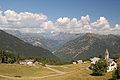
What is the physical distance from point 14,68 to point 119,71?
96.7 m

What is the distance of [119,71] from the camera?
112250 mm

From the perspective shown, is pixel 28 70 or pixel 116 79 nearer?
pixel 116 79

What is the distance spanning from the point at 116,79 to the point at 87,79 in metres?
14.7

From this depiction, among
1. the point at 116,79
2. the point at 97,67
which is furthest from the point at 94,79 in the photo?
the point at 97,67

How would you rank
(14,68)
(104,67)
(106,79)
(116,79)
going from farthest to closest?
(14,68) → (104,67) → (106,79) → (116,79)

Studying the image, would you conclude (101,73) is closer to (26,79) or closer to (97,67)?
(97,67)

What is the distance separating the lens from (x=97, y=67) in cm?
14225

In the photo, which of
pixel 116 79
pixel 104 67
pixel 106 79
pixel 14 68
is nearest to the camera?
pixel 116 79

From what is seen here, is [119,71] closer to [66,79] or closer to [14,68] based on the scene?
[66,79]

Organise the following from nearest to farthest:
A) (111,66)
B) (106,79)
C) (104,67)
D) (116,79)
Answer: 1. (116,79)
2. (106,79)
3. (104,67)
4. (111,66)

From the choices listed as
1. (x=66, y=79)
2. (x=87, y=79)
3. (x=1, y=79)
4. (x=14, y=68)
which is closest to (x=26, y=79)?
(x=1, y=79)

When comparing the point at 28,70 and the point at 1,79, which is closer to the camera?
the point at 1,79

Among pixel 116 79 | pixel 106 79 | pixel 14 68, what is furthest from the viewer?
pixel 14 68

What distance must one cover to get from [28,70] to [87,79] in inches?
3186
